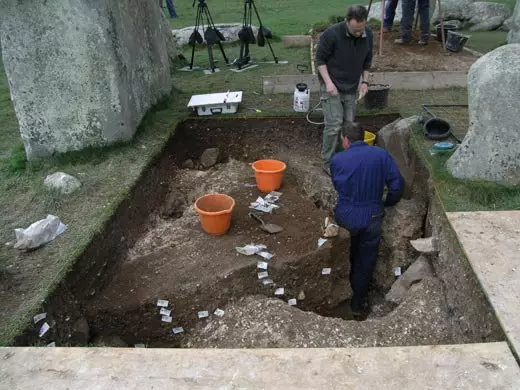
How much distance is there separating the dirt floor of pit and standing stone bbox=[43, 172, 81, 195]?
18.3 feet

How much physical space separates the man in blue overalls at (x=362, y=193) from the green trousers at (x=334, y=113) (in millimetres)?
865

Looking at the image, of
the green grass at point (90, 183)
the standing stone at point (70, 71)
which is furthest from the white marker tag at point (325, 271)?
the standing stone at point (70, 71)

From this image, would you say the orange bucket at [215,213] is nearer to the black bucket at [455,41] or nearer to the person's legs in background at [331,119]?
the person's legs in background at [331,119]

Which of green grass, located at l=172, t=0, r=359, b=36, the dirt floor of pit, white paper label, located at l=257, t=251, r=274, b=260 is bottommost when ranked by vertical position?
white paper label, located at l=257, t=251, r=274, b=260

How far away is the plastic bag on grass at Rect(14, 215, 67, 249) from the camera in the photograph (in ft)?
12.8

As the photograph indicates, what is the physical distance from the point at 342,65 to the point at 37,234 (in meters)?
3.58

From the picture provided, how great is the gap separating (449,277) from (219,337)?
1956 millimetres

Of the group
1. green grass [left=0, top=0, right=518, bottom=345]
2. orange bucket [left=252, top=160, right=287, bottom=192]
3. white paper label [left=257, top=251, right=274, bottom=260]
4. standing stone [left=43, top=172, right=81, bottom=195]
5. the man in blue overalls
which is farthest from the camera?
orange bucket [left=252, top=160, right=287, bottom=192]

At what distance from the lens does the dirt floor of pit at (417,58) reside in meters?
8.19

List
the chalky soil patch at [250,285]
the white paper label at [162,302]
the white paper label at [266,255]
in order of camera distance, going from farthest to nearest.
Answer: the white paper label at [266,255]
the white paper label at [162,302]
the chalky soil patch at [250,285]

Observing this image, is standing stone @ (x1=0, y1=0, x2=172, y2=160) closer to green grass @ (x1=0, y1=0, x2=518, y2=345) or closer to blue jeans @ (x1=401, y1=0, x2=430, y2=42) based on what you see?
green grass @ (x1=0, y1=0, x2=518, y2=345)

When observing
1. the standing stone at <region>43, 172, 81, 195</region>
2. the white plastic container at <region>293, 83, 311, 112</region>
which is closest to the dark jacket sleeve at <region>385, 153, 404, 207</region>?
the white plastic container at <region>293, 83, 311, 112</region>

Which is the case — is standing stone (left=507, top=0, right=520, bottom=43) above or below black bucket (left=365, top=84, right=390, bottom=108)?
above

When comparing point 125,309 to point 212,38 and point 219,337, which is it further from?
point 212,38
